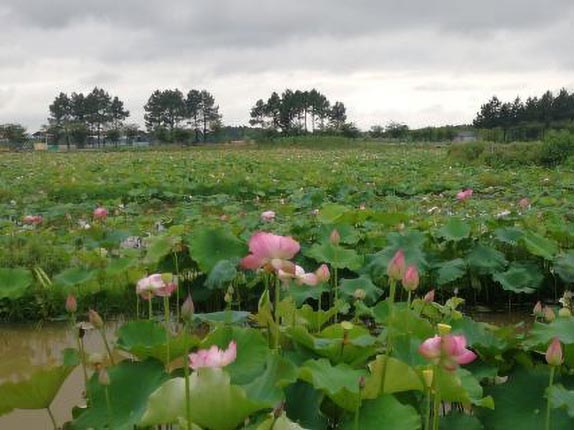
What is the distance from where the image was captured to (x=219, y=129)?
57844 mm

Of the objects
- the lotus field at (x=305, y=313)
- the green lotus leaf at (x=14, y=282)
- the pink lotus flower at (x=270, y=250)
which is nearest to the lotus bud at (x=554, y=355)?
the lotus field at (x=305, y=313)

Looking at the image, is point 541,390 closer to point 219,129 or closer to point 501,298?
point 501,298

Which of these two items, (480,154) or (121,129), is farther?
(121,129)

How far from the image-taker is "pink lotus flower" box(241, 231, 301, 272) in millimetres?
1431

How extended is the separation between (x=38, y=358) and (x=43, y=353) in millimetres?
63

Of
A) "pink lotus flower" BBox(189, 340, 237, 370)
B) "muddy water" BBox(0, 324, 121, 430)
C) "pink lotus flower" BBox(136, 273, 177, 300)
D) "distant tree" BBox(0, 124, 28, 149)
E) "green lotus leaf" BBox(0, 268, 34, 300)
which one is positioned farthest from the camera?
"distant tree" BBox(0, 124, 28, 149)

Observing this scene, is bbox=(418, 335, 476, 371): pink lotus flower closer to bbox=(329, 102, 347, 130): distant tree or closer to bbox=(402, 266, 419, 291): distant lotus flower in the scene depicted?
bbox=(402, 266, 419, 291): distant lotus flower

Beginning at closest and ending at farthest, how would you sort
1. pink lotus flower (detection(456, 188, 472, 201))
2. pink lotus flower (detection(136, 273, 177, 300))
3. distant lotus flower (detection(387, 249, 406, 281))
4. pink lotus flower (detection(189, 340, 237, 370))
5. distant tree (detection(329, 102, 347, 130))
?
pink lotus flower (detection(189, 340, 237, 370)), distant lotus flower (detection(387, 249, 406, 281)), pink lotus flower (detection(136, 273, 177, 300)), pink lotus flower (detection(456, 188, 472, 201)), distant tree (detection(329, 102, 347, 130))

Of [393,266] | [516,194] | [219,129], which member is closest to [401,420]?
[393,266]

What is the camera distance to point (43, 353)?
310cm

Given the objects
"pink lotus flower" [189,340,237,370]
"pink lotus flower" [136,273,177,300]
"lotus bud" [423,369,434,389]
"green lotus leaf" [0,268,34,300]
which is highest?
"pink lotus flower" [136,273,177,300]

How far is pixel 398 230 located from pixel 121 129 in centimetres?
5754

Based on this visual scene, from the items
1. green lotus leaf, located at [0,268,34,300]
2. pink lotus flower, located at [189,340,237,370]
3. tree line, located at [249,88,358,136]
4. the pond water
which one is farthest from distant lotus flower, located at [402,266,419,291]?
tree line, located at [249,88,358,136]

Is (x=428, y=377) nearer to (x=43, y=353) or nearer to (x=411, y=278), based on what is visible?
(x=411, y=278)
